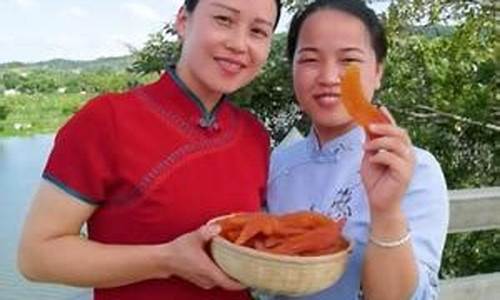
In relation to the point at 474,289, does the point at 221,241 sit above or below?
above

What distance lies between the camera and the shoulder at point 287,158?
1.83 meters

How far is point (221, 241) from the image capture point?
4.43 feet

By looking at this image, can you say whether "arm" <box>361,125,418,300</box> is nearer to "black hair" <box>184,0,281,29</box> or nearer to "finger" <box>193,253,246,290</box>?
"finger" <box>193,253,246,290</box>

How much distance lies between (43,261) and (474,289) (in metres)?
2.28

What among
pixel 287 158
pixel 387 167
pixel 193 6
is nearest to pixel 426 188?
pixel 387 167

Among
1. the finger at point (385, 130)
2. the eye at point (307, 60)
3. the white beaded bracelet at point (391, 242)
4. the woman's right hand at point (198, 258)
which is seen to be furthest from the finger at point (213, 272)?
the eye at point (307, 60)

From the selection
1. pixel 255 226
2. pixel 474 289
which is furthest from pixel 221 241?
pixel 474 289

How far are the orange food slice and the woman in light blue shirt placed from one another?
0.03 metres

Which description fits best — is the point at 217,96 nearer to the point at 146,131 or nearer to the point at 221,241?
the point at 146,131

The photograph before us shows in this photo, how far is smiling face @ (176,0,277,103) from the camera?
1580mm

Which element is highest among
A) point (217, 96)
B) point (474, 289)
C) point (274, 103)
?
point (217, 96)

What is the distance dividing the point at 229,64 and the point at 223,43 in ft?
0.16

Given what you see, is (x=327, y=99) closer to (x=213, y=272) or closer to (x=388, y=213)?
(x=388, y=213)

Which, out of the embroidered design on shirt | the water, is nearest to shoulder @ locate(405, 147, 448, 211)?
the embroidered design on shirt
